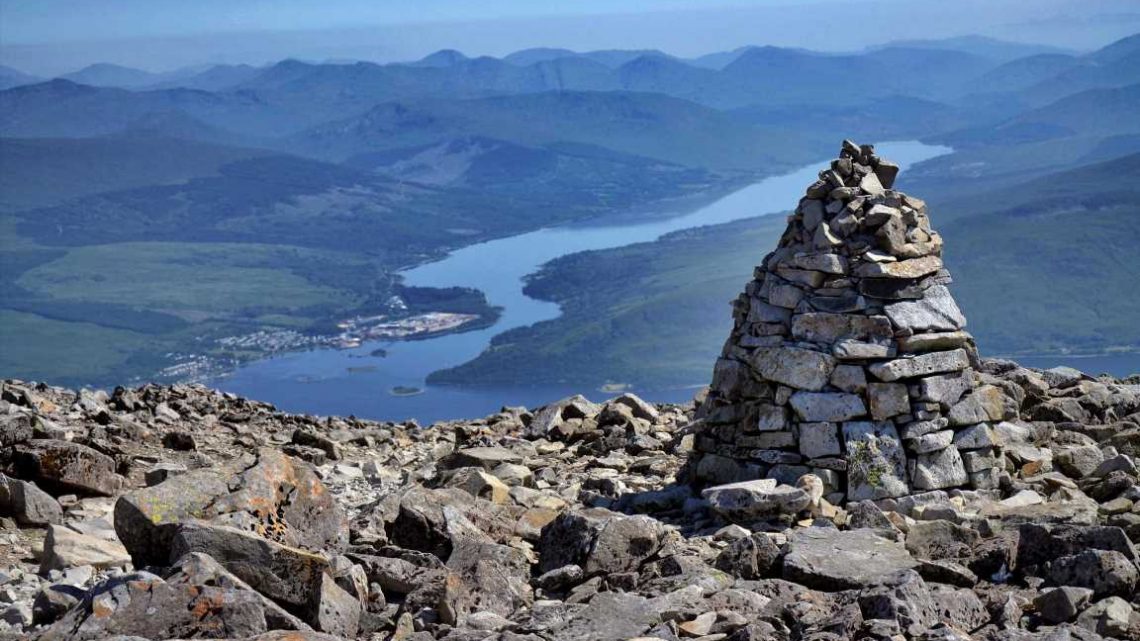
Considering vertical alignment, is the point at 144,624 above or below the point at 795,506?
above

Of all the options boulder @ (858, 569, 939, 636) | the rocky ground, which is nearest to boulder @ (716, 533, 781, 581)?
the rocky ground

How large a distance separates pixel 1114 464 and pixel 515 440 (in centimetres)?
910

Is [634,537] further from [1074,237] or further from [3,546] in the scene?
[1074,237]

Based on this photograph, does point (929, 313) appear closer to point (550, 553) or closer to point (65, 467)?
point (550, 553)

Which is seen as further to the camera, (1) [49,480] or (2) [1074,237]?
(2) [1074,237]

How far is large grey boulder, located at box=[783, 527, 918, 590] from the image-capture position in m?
10.2

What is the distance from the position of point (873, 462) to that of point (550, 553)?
4.42m

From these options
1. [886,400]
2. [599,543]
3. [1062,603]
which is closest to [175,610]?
[599,543]

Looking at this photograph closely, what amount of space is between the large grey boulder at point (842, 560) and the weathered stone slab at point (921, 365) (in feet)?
10.5

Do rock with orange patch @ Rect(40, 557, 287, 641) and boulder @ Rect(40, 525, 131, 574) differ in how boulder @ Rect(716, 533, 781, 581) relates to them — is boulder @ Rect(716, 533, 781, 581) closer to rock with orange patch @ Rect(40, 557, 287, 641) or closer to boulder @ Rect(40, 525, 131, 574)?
rock with orange patch @ Rect(40, 557, 287, 641)

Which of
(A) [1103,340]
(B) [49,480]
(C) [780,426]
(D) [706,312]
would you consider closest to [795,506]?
(C) [780,426]

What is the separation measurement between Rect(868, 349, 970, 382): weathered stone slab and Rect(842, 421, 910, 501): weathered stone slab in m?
0.60

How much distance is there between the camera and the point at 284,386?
142 m

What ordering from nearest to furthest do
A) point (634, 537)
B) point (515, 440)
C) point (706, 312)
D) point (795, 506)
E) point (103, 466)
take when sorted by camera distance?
point (634, 537) → point (795, 506) → point (103, 466) → point (515, 440) → point (706, 312)
